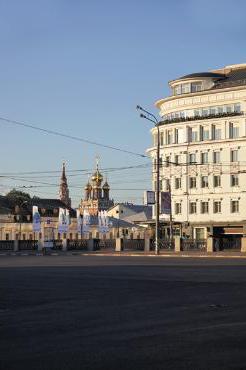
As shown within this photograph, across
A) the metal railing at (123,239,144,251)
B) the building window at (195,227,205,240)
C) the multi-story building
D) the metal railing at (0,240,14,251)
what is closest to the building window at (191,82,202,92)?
the multi-story building

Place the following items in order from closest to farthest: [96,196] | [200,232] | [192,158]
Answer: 1. [200,232]
2. [192,158]
3. [96,196]

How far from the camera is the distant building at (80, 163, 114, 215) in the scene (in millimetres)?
161500

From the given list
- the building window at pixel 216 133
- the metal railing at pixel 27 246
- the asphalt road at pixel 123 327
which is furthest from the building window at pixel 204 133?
the asphalt road at pixel 123 327

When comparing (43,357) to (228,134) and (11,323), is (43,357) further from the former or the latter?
(228,134)

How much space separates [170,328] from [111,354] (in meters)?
2.62

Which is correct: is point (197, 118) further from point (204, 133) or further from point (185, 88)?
point (185, 88)

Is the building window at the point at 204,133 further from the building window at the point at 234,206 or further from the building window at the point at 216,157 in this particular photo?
the building window at the point at 234,206

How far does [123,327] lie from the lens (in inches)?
459

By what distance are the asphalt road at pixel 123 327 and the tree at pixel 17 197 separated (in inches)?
5579

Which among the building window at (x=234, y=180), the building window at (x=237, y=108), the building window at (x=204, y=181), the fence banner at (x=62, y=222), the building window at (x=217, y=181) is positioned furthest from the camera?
the building window at (x=204, y=181)

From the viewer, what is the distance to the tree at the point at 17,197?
161 metres

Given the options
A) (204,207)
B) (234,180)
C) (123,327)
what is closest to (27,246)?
(204,207)

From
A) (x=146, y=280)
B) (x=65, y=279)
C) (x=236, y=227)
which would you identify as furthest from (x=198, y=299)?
(x=236, y=227)

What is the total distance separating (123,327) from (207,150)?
76598 millimetres
